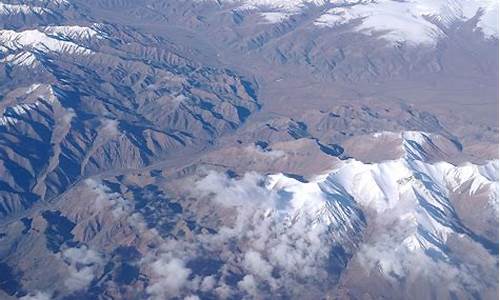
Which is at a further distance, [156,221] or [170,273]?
[156,221]

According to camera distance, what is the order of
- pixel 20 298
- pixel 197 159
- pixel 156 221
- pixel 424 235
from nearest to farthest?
pixel 20 298
pixel 424 235
pixel 156 221
pixel 197 159

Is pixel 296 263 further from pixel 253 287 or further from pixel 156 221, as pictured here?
pixel 156 221

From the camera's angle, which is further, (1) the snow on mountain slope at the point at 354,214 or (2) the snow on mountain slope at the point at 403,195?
(2) the snow on mountain slope at the point at 403,195

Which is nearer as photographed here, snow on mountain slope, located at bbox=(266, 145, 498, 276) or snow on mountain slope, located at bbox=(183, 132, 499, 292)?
snow on mountain slope, located at bbox=(183, 132, 499, 292)

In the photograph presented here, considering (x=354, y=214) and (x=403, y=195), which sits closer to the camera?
(x=354, y=214)

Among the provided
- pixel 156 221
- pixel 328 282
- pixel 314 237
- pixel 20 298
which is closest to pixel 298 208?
pixel 314 237

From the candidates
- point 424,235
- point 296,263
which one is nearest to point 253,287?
point 296,263

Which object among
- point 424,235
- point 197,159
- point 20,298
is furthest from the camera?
point 197,159

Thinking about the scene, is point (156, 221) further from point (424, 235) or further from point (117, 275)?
point (424, 235)

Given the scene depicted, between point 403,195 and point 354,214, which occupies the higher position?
point 403,195
